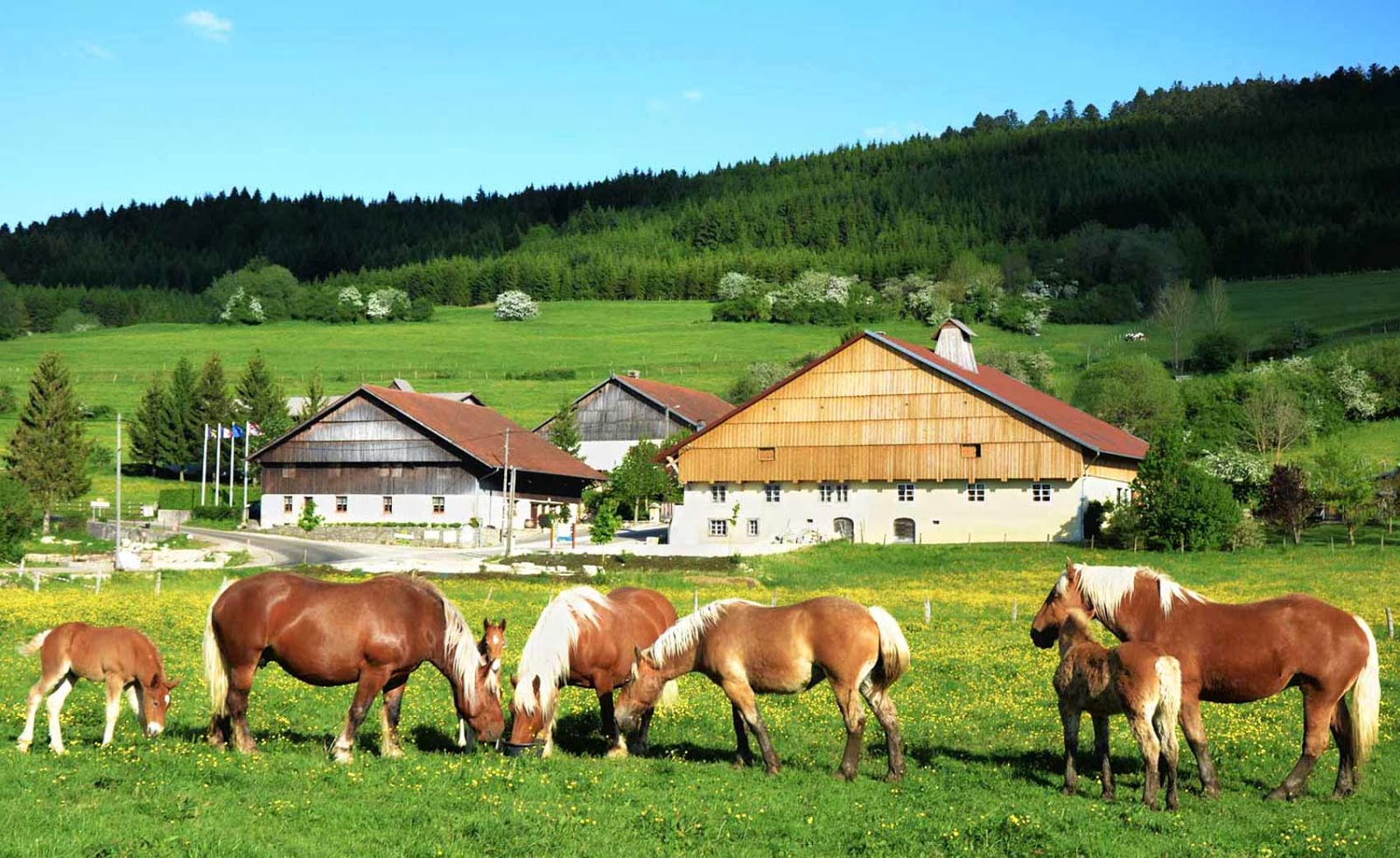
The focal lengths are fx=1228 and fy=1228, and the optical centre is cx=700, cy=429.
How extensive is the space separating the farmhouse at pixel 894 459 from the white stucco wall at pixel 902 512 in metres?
0.05

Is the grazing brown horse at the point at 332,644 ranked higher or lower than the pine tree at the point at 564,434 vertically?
lower

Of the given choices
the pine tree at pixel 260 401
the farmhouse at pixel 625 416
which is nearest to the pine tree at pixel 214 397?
the pine tree at pixel 260 401

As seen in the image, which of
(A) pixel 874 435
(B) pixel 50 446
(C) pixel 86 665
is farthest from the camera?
(B) pixel 50 446

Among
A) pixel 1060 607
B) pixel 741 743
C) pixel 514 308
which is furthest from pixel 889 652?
pixel 514 308

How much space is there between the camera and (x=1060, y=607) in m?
13.7

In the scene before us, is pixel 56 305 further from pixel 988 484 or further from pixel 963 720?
pixel 963 720

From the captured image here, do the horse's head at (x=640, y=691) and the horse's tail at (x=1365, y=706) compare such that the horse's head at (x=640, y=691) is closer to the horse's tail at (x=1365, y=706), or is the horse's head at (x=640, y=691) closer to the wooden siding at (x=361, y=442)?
the horse's tail at (x=1365, y=706)

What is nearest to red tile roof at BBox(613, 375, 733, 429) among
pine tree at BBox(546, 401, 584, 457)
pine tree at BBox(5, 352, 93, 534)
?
pine tree at BBox(546, 401, 584, 457)

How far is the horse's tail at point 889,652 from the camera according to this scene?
13.0 metres

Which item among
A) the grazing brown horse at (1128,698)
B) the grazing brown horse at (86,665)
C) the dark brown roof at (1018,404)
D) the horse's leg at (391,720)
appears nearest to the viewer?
the grazing brown horse at (1128,698)

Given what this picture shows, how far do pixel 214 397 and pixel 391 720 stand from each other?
86843 millimetres

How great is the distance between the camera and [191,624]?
83.8ft

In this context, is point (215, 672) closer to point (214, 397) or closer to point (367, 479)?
point (367, 479)

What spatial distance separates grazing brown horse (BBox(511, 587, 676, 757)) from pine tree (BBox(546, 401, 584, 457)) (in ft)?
230
